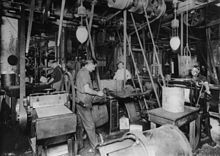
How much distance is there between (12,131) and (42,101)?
9.32ft

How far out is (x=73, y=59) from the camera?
6758 mm

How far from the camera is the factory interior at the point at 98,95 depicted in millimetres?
2162

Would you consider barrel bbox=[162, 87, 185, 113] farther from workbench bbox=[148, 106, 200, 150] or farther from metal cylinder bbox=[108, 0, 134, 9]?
metal cylinder bbox=[108, 0, 134, 9]

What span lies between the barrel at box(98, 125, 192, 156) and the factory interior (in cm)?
1

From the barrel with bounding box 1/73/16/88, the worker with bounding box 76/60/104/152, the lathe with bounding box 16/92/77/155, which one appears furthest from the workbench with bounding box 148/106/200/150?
the barrel with bounding box 1/73/16/88

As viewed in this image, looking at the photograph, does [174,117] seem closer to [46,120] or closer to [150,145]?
[150,145]

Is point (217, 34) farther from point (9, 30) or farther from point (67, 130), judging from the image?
point (9, 30)

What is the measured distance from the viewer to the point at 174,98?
9.13ft

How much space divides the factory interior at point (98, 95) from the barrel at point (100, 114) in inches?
1.2

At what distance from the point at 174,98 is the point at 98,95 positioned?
5.35ft

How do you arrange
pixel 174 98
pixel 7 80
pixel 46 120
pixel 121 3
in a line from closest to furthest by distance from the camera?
1. pixel 46 120
2. pixel 174 98
3. pixel 121 3
4. pixel 7 80

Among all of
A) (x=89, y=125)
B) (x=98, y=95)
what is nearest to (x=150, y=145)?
(x=98, y=95)

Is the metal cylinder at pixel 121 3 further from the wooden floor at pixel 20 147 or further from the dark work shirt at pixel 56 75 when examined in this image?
the wooden floor at pixel 20 147

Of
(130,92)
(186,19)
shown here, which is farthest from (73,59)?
(186,19)
